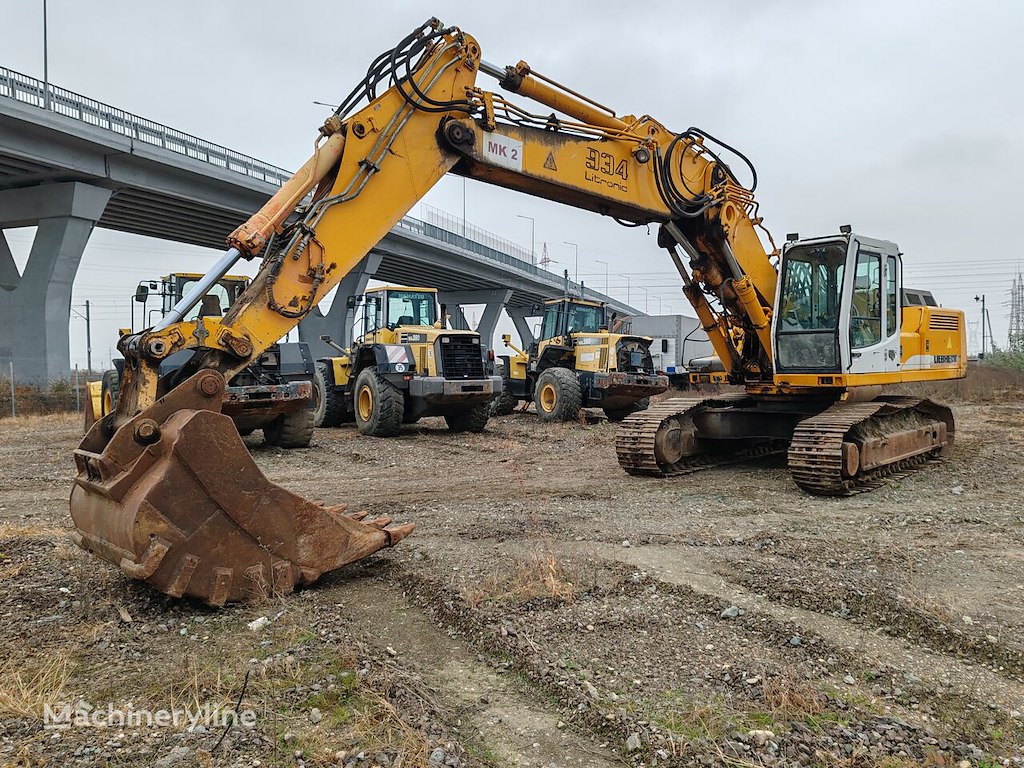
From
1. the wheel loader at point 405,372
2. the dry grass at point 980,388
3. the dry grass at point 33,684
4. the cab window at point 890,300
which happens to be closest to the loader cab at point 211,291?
the wheel loader at point 405,372

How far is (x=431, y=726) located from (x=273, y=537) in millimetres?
1743

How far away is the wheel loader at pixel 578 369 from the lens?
15641mm

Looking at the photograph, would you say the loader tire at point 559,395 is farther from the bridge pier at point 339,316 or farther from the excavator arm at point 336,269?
the bridge pier at point 339,316

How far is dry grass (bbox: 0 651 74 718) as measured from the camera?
2883 millimetres

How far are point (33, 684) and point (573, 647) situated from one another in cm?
234

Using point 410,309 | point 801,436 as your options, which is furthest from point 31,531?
point 410,309

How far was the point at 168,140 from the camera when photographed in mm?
23750

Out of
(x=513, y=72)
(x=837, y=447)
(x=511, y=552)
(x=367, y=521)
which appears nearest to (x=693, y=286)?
(x=837, y=447)

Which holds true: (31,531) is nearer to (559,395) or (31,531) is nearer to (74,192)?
(559,395)

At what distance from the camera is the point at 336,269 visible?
537 cm

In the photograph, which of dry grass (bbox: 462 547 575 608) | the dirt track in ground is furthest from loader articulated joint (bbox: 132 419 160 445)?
dry grass (bbox: 462 547 575 608)

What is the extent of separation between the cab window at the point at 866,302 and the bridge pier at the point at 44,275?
22.5 m

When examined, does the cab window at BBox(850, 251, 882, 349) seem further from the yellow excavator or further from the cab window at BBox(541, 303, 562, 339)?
the cab window at BBox(541, 303, 562, 339)

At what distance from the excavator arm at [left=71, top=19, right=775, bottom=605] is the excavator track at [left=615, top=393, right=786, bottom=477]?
29.3 inches
